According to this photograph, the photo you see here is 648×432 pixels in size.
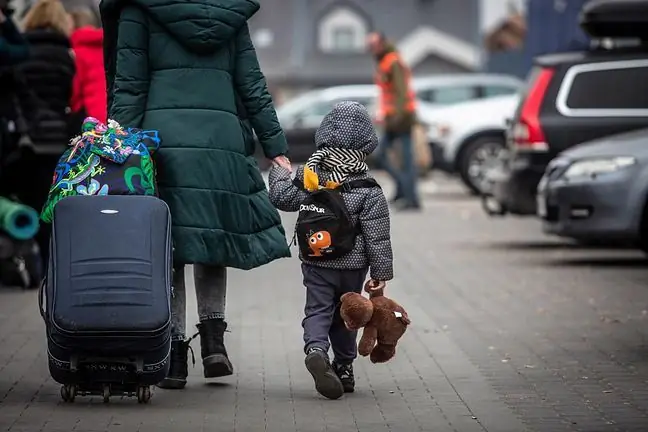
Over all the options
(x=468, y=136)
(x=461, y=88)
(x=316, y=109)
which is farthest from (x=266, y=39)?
(x=468, y=136)

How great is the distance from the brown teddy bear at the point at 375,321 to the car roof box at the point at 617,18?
29.1ft

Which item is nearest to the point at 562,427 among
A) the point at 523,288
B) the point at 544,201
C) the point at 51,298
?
the point at 51,298

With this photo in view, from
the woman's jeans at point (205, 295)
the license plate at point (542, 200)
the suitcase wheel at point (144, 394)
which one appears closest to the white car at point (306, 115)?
the license plate at point (542, 200)

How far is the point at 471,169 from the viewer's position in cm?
2589

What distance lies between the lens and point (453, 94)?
29625 mm

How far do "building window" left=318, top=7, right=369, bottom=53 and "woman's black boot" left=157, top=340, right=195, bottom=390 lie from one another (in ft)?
211

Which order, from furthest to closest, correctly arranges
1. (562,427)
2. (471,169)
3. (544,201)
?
(471,169) < (544,201) < (562,427)

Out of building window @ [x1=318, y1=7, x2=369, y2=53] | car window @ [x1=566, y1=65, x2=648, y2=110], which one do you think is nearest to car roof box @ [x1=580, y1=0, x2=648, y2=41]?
car window @ [x1=566, y1=65, x2=648, y2=110]

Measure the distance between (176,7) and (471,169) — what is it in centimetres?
1808

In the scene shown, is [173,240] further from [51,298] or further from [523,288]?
[523,288]

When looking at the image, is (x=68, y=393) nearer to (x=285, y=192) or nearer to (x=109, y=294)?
(x=109, y=294)

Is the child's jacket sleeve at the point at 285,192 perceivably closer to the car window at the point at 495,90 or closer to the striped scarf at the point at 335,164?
the striped scarf at the point at 335,164

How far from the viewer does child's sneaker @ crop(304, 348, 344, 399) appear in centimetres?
782

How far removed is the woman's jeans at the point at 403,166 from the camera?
21.4m
